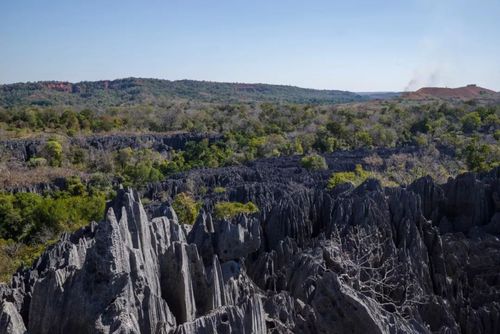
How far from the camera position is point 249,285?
41.1 ft

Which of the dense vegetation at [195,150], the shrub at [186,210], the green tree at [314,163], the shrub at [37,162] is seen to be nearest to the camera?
the shrub at [186,210]

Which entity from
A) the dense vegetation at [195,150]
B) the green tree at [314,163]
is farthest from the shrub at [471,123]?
the green tree at [314,163]

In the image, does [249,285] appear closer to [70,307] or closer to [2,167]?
[70,307]

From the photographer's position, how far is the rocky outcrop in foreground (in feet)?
29.1

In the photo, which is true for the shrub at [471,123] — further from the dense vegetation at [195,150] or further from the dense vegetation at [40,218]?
the dense vegetation at [40,218]

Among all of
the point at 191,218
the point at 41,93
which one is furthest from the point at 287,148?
the point at 41,93

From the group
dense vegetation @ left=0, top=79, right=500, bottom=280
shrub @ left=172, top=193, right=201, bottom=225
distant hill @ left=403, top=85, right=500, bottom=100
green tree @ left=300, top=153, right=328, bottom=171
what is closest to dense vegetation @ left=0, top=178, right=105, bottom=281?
dense vegetation @ left=0, top=79, right=500, bottom=280

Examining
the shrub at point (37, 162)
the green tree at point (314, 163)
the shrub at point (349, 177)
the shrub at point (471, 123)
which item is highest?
the shrub at point (471, 123)

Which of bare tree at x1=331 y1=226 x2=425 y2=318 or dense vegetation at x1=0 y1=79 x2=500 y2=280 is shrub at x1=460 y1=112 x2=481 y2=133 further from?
bare tree at x1=331 y1=226 x2=425 y2=318

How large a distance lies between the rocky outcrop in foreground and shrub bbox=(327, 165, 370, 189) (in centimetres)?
1131

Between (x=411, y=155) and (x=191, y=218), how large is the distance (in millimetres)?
24282

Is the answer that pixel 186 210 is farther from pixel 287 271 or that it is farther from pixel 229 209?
pixel 287 271

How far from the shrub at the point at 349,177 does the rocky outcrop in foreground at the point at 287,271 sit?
11.3 metres

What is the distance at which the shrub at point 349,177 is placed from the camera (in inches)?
1331
